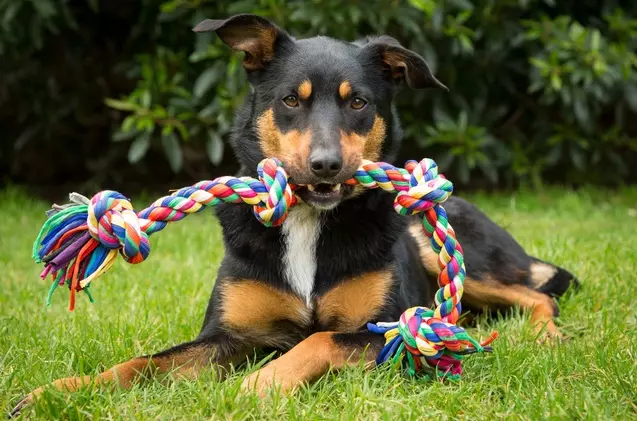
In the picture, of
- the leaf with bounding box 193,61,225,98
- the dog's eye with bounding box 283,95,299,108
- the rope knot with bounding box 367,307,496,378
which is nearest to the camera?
the rope knot with bounding box 367,307,496,378

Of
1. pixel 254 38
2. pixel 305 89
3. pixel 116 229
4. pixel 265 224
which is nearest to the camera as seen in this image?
pixel 116 229

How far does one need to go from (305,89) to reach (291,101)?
0.29 feet

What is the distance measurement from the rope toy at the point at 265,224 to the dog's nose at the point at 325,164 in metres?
0.12

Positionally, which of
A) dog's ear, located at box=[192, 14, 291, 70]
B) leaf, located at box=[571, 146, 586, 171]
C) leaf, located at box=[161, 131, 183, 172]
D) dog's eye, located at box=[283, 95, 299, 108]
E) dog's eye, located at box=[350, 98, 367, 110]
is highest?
dog's ear, located at box=[192, 14, 291, 70]

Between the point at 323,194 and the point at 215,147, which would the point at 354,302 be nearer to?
the point at 323,194

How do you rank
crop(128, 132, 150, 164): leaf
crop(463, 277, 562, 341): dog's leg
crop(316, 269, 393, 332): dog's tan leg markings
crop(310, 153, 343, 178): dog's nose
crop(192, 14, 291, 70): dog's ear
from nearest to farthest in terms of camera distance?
crop(310, 153, 343, 178): dog's nose → crop(316, 269, 393, 332): dog's tan leg markings → crop(192, 14, 291, 70): dog's ear → crop(463, 277, 562, 341): dog's leg → crop(128, 132, 150, 164): leaf

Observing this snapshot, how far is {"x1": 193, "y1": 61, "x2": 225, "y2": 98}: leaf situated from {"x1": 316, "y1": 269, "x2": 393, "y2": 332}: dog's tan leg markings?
4127 millimetres

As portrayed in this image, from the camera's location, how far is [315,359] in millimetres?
3049

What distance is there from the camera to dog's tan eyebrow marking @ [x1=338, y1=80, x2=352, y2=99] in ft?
11.5

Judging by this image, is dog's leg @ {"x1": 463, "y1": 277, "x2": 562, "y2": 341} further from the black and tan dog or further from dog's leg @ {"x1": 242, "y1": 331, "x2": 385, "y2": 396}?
dog's leg @ {"x1": 242, "y1": 331, "x2": 385, "y2": 396}

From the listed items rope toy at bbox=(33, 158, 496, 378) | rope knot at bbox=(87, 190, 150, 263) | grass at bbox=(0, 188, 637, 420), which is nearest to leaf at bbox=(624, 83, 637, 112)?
grass at bbox=(0, 188, 637, 420)

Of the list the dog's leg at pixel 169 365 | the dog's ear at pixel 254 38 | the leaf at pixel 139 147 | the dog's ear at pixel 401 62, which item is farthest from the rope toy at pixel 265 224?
the leaf at pixel 139 147

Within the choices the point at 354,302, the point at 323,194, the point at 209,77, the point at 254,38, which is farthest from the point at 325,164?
the point at 209,77

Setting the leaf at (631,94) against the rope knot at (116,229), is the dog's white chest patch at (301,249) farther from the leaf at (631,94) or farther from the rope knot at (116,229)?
the leaf at (631,94)
